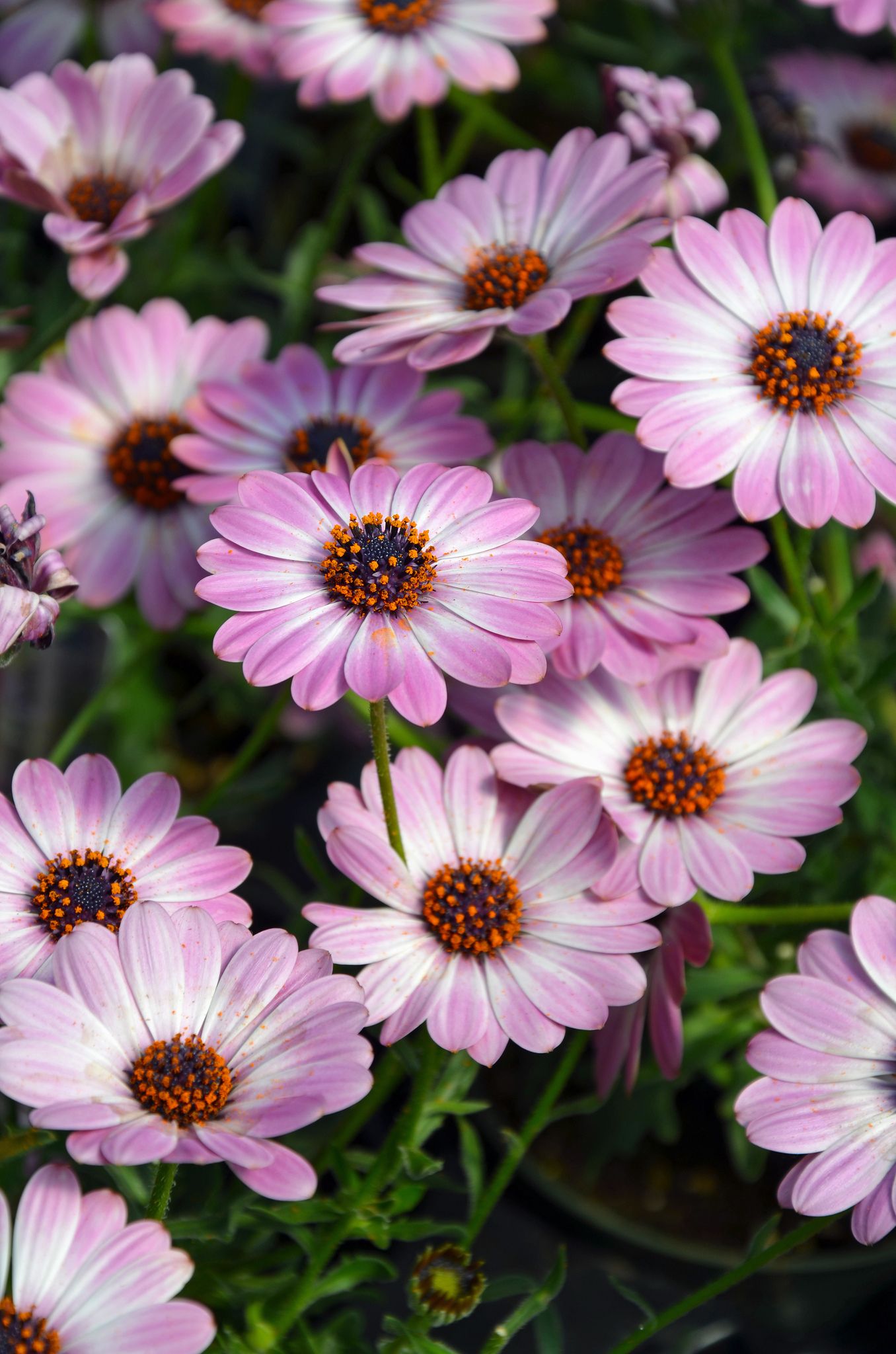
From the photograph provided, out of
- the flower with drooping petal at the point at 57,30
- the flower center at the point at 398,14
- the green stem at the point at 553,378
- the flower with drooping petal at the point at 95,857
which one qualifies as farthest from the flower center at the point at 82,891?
the flower with drooping petal at the point at 57,30

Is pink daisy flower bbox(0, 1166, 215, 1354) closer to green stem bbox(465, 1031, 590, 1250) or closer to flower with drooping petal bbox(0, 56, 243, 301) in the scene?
green stem bbox(465, 1031, 590, 1250)

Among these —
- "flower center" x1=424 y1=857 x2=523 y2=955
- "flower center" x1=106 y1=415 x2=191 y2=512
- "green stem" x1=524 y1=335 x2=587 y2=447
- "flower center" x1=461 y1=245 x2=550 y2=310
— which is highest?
"flower center" x1=461 y1=245 x2=550 y2=310

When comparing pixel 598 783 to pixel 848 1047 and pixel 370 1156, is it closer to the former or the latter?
pixel 848 1047

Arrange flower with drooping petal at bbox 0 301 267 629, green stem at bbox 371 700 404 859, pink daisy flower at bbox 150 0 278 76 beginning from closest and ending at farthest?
green stem at bbox 371 700 404 859
flower with drooping petal at bbox 0 301 267 629
pink daisy flower at bbox 150 0 278 76

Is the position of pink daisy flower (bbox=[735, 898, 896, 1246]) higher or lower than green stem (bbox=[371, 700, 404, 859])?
lower

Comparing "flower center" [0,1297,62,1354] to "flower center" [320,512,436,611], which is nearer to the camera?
"flower center" [0,1297,62,1354]

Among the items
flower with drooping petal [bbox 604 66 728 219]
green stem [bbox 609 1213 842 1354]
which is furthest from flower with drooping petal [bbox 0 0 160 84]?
green stem [bbox 609 1213 842 1354]

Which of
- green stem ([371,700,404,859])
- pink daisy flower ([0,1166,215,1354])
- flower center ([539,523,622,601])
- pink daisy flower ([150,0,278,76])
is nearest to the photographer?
pink daisy flower ([0,1166,215,1354])
